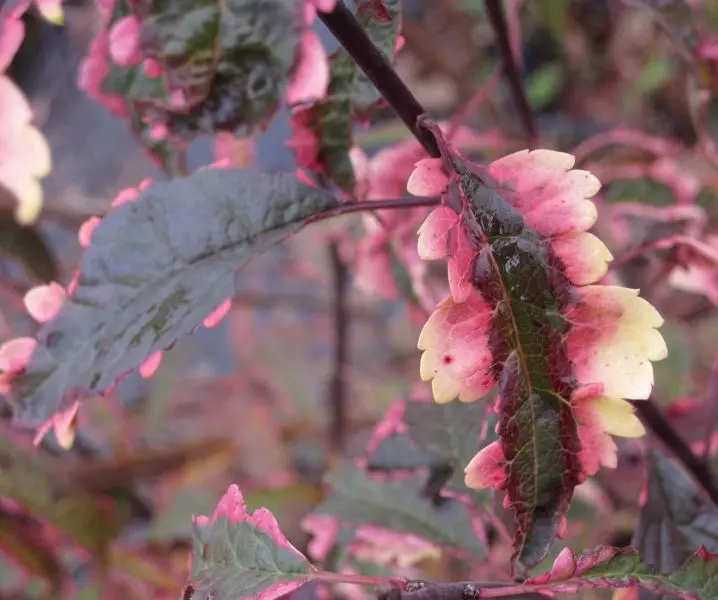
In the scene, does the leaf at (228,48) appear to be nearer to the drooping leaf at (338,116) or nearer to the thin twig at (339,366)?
the drooping leaf at (338,116)

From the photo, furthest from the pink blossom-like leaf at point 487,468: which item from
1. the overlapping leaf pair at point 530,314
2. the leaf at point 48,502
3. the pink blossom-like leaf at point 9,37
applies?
the leaf at point 48,502

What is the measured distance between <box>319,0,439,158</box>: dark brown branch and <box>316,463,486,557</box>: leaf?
254mm

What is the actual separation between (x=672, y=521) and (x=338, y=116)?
0.96 ft

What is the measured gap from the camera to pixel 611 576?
0.31 m

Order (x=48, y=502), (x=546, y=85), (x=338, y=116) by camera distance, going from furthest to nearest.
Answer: (x=546, y=85), (x=48, y=502), (x=338, y=116)

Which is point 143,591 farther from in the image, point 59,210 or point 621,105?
point 621,105

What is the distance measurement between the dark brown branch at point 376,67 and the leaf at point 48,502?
0.61m

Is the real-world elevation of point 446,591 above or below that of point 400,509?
above

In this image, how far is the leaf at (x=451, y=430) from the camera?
0.44m

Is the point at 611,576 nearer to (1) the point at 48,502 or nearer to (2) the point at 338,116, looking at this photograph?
(2) the point at 338,116

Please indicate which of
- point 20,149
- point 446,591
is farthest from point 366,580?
point 20,149

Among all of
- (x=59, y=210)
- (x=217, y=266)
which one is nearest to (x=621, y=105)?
(x=59, y=210)

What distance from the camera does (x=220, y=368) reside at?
Result: 1.61 metres

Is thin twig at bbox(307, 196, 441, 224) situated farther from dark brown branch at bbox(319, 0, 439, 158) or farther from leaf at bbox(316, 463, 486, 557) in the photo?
leaf at bbox(316, 463, 486, 557)
